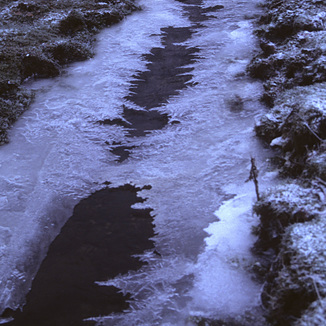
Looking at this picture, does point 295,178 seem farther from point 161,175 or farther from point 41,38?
point 41,38

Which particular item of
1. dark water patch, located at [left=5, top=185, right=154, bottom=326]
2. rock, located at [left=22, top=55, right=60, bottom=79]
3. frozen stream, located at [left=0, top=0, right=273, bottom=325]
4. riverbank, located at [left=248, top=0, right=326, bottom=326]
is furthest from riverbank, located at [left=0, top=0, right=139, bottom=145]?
riverbank, located at [left=248, top=0, right=326, bottom=326]

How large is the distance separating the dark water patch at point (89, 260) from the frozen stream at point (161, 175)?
Result: 0.18m

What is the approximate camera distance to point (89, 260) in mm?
5941

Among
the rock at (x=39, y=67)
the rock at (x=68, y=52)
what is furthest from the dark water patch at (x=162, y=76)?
the rock at (x=39, y=67)

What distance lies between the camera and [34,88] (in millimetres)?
11672

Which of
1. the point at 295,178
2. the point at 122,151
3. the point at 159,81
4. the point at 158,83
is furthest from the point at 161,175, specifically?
the point at 159,81

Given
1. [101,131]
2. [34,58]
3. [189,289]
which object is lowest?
[189,289]

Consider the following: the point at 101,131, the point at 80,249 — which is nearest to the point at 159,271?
the point at 80,249

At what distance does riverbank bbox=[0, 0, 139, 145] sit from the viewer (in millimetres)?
10947

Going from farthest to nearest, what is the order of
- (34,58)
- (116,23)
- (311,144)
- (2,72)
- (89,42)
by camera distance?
(116,23) → (89,42) → (34,58) → (2,72) → (311,144)

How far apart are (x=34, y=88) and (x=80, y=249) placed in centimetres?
717

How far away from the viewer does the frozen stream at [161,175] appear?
5.39 m

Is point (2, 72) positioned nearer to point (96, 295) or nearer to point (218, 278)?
point (96, 295)

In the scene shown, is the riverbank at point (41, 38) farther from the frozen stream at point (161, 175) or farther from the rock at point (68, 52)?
the frozen stream at point (161, 175)
